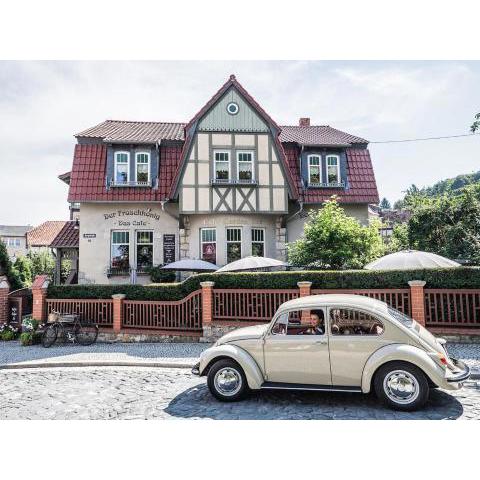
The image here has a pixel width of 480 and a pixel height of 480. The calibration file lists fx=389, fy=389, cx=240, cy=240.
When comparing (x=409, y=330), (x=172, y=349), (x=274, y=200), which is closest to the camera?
(x=409, y=330)

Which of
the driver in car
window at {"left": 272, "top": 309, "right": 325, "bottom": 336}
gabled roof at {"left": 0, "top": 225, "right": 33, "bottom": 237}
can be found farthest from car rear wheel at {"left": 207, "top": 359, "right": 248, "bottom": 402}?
gabled roof at {"left": 0, "top": 225, "right": 33, "bottom": 237}

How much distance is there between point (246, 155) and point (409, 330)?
1319 centimetres

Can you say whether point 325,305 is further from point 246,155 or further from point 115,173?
point 115,173

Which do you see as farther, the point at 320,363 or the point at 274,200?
the point at 274,200

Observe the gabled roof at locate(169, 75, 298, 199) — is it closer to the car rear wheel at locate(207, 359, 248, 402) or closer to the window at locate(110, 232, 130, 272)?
the window at locate(110, 232, 130, 272)

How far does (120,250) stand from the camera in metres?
18.4

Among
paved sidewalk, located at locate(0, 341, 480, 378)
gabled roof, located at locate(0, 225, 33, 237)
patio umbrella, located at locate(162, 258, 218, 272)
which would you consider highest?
gabled roof, located at locate(0, 225, 33, 237)

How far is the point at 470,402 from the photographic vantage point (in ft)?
19.2

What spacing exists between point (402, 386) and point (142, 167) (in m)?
15.6

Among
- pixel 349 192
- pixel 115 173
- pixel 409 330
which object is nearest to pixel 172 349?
pixel 409 330

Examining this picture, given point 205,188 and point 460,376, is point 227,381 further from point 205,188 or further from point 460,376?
point 205,188

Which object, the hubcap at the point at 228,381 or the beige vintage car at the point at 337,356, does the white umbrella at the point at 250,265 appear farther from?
the hubcap at the point at 228,381

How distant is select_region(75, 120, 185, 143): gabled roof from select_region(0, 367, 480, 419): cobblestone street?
12858mm

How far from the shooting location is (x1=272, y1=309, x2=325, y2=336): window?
6.00 m
